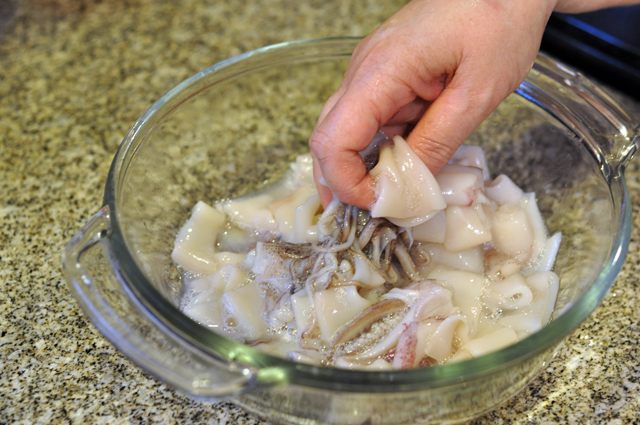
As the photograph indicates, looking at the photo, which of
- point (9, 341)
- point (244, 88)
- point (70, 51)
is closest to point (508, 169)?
point (244, 88)

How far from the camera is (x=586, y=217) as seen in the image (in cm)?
124

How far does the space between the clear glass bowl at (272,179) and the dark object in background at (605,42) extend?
1.45 feet

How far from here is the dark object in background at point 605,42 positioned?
1.60 meters

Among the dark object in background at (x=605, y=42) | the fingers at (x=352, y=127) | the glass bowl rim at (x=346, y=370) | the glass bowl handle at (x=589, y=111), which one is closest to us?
the glass bowl rim at (x=346, y=370)

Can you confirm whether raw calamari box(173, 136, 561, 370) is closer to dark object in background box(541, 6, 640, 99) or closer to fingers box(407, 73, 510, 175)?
fingers box(407, 73, 510, 175)

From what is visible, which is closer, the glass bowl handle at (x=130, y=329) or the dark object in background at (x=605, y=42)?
the glass bowl handle at (x=130, y=329)

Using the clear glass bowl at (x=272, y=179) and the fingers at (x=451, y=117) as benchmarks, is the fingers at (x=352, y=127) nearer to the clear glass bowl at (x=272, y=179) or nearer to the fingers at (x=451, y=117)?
the fingers at (x=451, y=117)

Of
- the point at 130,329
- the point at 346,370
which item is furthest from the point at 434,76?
the point at 130,329

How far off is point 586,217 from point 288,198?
0.68 m

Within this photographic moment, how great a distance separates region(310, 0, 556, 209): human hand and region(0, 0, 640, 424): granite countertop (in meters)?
0.51

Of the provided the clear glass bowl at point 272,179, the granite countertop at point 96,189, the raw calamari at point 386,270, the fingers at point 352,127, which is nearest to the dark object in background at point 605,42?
the granite countertop at point 96,189

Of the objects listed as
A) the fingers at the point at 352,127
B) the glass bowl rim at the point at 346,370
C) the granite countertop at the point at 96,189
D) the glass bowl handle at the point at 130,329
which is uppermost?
the fingers at the point at 352,127

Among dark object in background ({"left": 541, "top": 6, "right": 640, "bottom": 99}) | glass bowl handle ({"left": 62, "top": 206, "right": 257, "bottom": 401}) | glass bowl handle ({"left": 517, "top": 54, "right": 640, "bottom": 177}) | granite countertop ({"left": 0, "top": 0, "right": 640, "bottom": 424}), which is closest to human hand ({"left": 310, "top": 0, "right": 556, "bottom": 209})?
glass bowl handle ({"left": 517, "top": 54, "right": 640, "bottom": 177})

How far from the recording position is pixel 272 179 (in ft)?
5.08
